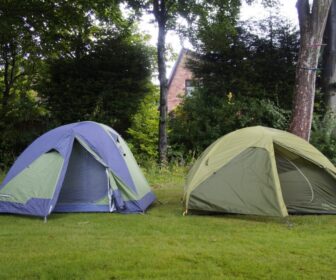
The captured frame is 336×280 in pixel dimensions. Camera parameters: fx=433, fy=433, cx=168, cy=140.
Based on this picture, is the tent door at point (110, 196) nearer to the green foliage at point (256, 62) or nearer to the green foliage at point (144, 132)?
the green foliage at point (144, 132)

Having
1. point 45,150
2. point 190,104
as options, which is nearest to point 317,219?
point 45,150

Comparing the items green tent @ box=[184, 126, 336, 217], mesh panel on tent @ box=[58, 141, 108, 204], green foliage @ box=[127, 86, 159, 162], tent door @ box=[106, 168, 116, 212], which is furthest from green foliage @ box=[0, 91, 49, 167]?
green tent @ box=[184, 126, 336, 217]

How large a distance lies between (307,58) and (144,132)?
Answer: 6309mm

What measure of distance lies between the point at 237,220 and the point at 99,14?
910cm

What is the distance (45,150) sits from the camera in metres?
6.91

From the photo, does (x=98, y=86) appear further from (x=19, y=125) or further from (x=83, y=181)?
(x=83, y=181)

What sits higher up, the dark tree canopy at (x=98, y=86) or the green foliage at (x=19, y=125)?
the dark tree canopy at (x=98, y=86)

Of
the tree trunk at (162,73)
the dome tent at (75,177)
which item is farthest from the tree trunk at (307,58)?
the tree trunk at (162,73)

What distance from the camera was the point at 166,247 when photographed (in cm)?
488

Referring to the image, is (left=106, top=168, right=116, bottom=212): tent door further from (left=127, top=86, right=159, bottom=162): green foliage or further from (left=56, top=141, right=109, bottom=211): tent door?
(left=127, top=86, right=159, bottom=162): green foliage

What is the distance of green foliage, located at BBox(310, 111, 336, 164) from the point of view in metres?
13.1

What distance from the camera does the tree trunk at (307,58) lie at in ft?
29.5

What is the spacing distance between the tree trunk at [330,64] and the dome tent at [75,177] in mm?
8863

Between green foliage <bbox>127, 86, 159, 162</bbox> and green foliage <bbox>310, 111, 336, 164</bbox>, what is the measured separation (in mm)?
4877
